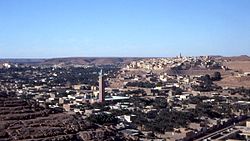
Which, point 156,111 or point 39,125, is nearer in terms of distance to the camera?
point 39,125

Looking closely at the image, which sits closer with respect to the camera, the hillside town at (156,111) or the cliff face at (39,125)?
the cliff face at (39,125)

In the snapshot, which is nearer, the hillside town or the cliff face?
the cliff face

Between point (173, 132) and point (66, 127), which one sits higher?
Result: point (66, 127)

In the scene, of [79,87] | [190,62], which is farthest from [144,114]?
[190,62]

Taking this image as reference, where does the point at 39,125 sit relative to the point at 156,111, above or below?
above

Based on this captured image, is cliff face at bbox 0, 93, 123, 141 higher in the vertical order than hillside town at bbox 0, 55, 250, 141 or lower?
higher

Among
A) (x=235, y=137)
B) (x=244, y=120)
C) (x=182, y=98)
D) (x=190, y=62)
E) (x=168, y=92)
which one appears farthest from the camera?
(x=190, y=62)

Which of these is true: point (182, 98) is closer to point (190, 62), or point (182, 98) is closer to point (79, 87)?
point (79, 87)

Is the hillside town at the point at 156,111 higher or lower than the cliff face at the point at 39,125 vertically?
lower
